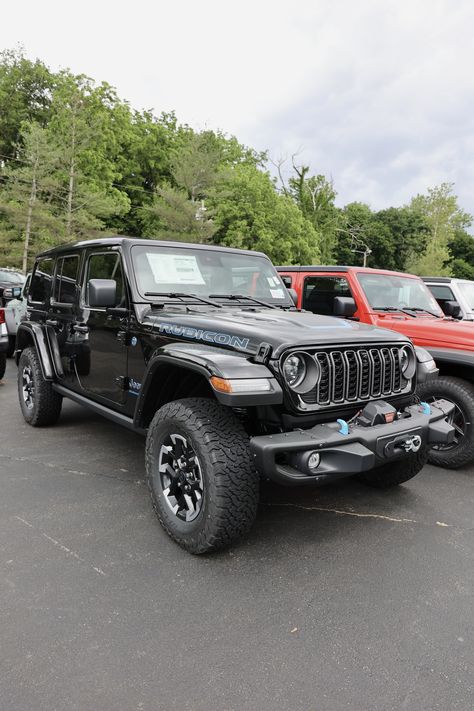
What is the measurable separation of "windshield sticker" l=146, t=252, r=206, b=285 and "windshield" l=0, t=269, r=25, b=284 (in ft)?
30.9

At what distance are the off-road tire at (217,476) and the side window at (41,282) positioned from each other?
10.0 feet

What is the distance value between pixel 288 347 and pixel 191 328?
709 millimetres

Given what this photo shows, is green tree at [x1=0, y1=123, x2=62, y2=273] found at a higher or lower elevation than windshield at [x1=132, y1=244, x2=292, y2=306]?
higher

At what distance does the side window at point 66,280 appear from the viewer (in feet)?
15.1

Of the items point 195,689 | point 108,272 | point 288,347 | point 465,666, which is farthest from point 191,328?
point 465,666

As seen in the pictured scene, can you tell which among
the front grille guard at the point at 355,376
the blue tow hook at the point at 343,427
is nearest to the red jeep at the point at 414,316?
the front grille guard at the point at 355,376

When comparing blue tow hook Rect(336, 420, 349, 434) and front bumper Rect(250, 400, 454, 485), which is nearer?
front bumper Rect(250, 400, 454, 485)

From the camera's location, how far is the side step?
360cm

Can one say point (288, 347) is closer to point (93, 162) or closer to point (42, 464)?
point (42, 464)

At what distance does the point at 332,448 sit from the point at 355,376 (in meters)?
0.59

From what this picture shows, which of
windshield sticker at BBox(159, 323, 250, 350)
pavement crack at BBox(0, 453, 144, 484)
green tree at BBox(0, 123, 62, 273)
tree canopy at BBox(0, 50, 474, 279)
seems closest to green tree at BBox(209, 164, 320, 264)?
tree canopy at BBox(0, 50, 474, 279)

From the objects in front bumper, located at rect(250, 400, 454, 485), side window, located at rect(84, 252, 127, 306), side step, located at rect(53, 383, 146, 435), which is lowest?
side step, located at rect(53, 383, 146, 435)

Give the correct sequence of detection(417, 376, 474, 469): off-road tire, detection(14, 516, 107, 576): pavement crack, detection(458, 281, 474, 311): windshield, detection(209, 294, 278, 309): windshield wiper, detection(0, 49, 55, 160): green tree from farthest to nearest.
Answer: detection(0, 49, 55, 160): green tree
detection(458, 281, 474, 311): windshield
detection(417, 376, 474, 469): off-road tire
detection(209, 294, 278, 309): windshield wiper
detection(14, 516, 107, 576): pavement crack

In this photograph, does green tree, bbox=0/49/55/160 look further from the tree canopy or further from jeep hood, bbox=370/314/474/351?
jeep hood, bbox=370/314/474/351
